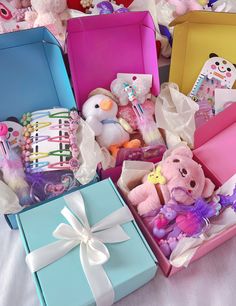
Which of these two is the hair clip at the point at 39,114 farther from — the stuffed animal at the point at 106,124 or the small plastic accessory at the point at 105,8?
the small plastic accessory at the point at 105,8

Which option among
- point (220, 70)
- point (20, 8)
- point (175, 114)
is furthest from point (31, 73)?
point (220, 70)

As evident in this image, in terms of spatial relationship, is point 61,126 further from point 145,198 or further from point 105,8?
point 105,8

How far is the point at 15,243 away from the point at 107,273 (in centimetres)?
20

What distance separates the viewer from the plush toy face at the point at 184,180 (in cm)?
50

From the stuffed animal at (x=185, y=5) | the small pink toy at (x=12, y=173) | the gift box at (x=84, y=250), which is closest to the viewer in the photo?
the gift box at (x=84, y=250)

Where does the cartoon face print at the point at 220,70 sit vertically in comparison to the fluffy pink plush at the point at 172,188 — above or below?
above

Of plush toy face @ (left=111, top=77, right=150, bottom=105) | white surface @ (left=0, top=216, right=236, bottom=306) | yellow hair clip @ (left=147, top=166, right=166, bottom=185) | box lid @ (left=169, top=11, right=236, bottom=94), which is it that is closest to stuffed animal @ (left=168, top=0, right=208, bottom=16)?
box lid @ (left=169, top=11, right=236, bottom=94)

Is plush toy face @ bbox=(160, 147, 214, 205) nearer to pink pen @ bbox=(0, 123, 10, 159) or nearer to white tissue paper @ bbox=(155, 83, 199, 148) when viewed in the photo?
white tissue paper @ bbox=(155, 83, 199, 148)

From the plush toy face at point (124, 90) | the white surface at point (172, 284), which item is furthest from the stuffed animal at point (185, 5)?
the white surface at point (172, 284)

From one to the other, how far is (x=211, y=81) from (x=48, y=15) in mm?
393

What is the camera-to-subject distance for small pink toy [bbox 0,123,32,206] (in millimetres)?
530

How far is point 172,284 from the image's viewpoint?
51cm

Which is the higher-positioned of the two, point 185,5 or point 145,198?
point 185,5

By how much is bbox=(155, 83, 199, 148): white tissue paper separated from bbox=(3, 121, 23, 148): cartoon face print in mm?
278
